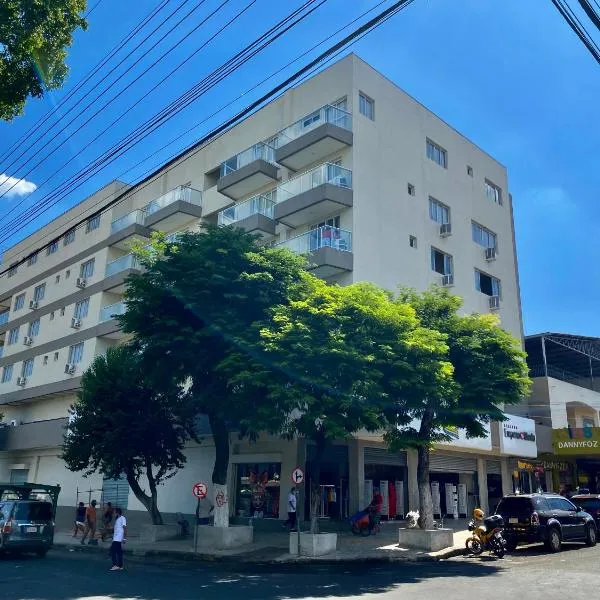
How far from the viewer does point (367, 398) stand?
642 inches

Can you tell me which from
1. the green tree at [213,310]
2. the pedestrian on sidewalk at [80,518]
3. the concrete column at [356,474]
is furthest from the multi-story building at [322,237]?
the green tree at [213,310]

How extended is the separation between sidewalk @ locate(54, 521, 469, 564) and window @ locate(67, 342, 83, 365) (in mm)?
14843

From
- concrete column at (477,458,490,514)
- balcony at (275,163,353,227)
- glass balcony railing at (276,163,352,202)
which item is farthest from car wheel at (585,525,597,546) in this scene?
glass balcony railing at (276,163,352,202)

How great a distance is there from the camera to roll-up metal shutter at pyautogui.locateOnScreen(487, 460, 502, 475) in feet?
102

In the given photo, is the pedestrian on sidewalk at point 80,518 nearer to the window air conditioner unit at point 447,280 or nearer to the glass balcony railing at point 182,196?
the glass balcony railing at point 182,196

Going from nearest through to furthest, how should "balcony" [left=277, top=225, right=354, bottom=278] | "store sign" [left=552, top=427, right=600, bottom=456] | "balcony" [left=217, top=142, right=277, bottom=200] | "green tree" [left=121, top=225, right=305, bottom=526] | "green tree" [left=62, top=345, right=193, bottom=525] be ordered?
"green tree" [left=121, top=225, right=305, bottom=526]
"green tree" [left=62, top=345, right=193, bottom=525]
"balcony" [left=277, top=225, right=354, bottom=278]
"balcony" [left=217, top=142, right=277, bottom=200]
"store sign" [left=552, top=427, right=600, bottom=456]

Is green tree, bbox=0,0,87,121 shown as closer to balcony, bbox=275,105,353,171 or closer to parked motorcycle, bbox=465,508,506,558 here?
parked motorcycle, bbox=465,508,506,558

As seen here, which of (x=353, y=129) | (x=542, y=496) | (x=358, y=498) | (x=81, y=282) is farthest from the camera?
(x=81, y=282)

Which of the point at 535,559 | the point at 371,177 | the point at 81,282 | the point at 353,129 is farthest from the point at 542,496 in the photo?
the point at 81,282

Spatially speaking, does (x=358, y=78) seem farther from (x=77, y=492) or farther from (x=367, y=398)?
(x=77, y=492)

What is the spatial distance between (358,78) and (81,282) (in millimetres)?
21237

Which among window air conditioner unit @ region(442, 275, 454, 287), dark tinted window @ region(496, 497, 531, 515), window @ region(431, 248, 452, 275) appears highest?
window @ region(431, 248, 452, 275)

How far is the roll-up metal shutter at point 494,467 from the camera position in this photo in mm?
31219

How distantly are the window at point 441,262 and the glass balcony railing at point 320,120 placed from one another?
7.86 m
